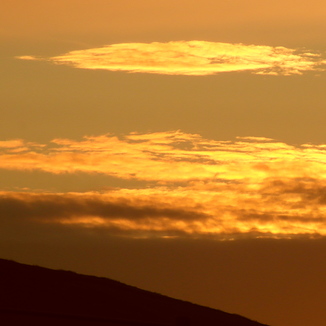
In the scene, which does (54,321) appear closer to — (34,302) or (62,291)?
(34,302)

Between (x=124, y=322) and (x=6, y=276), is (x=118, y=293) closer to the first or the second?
(x=6, y=276)

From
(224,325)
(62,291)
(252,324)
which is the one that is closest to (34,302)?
(62,291)

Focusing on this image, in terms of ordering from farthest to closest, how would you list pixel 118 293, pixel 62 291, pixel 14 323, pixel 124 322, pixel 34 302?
pixel 118 293
pixel 62 291
pixel 34 302
pixel 14 323
pixel 124 322

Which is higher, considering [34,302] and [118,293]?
[118,293]


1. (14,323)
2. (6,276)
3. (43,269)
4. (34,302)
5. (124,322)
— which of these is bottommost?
(124,322)

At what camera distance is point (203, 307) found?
4106cm

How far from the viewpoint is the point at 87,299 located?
108 ft

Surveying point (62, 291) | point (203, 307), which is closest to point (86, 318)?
point (62, 291)

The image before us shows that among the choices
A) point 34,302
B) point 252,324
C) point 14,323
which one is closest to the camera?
A: point 14,323

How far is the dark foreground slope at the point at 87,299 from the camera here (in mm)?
30891

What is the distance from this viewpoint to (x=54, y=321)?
25453 mm

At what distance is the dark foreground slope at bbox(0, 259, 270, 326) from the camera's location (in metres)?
30.9

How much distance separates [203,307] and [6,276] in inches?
470

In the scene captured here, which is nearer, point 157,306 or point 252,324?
point 157,306
